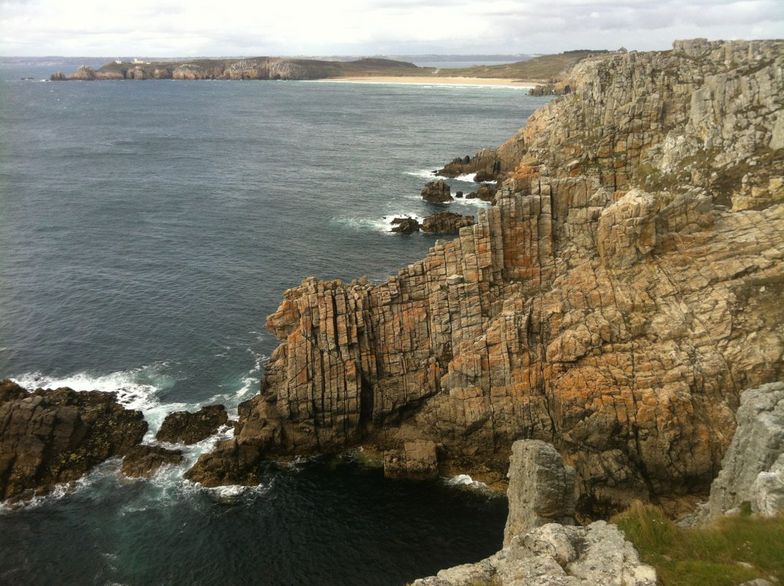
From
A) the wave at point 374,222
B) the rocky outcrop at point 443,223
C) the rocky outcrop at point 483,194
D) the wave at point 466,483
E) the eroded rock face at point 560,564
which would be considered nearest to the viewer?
the eroded rock face at point 560,564

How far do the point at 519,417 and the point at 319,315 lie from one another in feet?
65.2

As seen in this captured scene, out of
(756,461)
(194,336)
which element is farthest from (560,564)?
(194,336)

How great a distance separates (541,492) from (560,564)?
8003mm

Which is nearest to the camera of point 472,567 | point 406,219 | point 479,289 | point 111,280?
point 472,567

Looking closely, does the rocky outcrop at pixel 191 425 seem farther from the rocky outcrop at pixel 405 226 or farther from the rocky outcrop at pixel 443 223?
the rocky outcrop at pixel 443 223

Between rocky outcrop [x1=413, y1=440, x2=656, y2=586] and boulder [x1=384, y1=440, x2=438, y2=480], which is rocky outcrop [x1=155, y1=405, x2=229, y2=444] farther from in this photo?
rocky outcrop [x1=413, y1=440, x2=656, y2=586]

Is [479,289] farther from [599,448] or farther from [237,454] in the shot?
[237,454]

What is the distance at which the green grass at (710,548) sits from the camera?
23875 millimetres

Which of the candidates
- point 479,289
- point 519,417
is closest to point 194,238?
point 479,289

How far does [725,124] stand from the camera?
67.6 m

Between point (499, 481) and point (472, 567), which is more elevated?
point (472, 567)

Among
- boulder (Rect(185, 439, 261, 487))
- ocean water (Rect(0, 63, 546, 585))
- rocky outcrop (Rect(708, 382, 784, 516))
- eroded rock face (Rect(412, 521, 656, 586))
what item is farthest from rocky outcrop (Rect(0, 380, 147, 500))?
rocky outcrop (Rect(708, 382, 784, 516))

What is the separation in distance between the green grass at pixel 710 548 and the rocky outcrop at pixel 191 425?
42934mm

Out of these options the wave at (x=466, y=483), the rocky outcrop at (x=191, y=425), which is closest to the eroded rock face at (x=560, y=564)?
the wave at (x=466, y=483)
